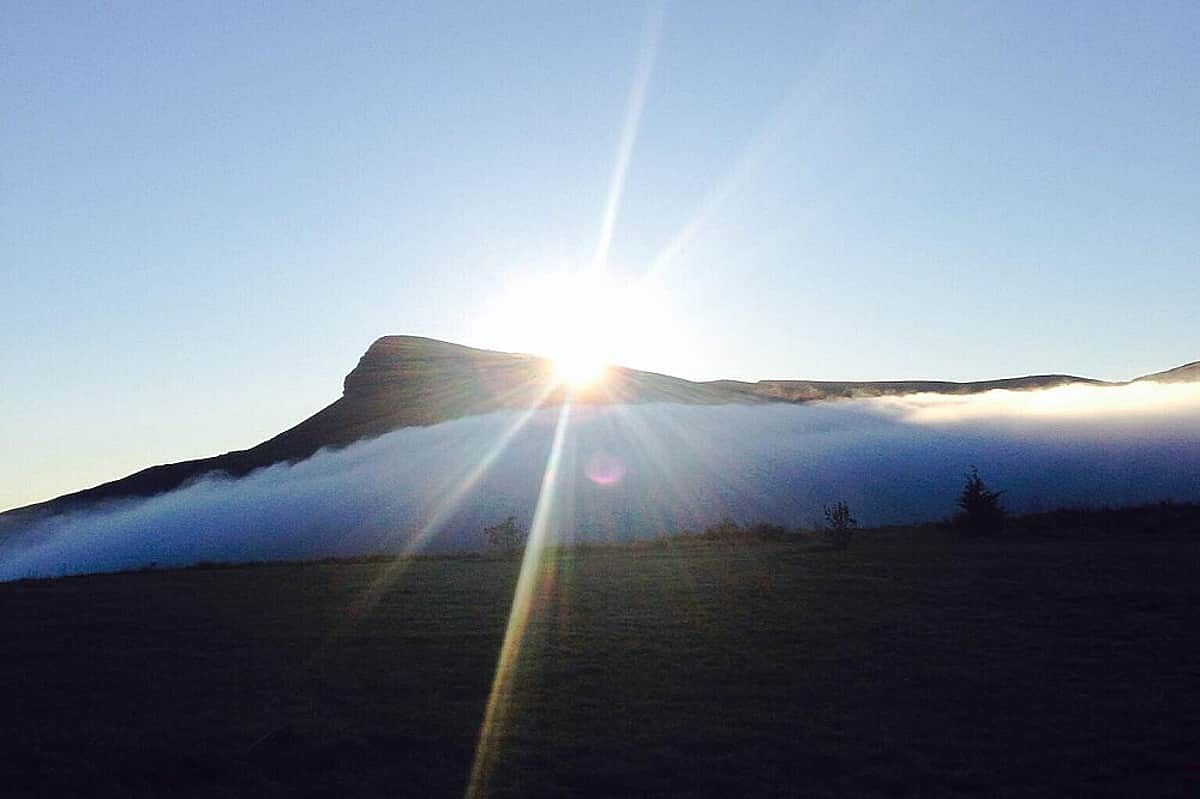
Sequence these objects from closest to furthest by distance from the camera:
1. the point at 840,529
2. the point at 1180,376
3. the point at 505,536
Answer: the point at 840,529 < the point at 505,536 < the point at 1180,376

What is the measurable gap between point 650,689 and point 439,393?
3036 inches

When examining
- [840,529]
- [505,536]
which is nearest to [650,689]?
[840,529]

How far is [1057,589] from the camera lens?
762 inches

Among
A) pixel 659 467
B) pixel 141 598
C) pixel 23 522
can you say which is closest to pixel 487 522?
pixel 659 467

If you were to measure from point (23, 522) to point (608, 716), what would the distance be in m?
79.9

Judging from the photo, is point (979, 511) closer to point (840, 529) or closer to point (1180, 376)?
point (840, 529)

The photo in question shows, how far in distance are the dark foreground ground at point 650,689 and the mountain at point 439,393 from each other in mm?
55845

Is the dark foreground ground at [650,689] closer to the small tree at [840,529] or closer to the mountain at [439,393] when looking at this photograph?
the small tree at [840,529]

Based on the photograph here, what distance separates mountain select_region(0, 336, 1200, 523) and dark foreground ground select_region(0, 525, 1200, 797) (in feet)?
183

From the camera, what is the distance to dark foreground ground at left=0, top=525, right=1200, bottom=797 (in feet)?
30.2

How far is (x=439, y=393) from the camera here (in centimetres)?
8831

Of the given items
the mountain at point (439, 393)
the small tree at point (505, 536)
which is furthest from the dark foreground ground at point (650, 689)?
the mountain at point (439, 393)

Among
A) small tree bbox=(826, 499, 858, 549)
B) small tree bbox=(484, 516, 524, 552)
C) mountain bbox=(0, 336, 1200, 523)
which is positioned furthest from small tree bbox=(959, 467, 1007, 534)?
mountain bbox=(0, 336, 1200, 523)

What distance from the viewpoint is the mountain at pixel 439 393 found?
254ft
